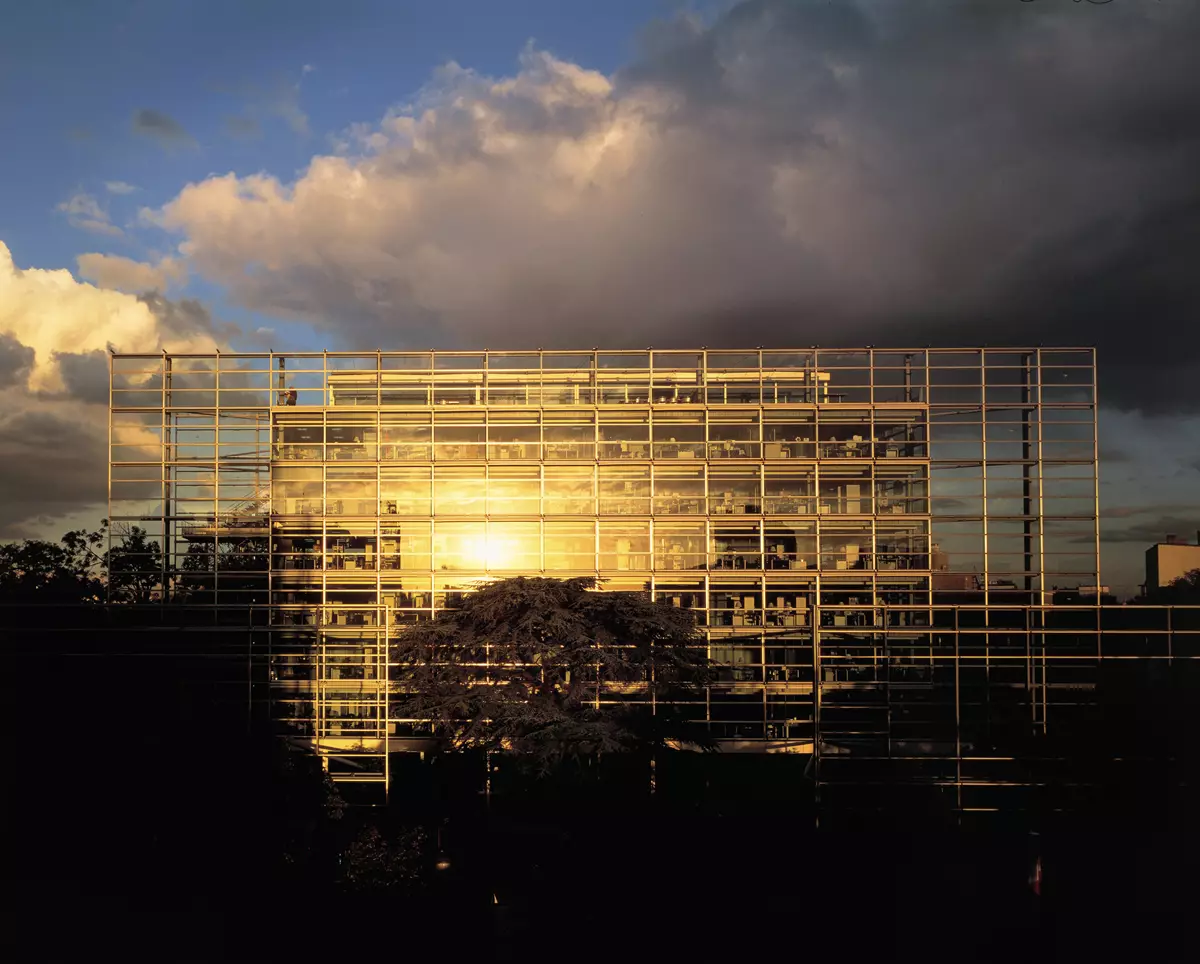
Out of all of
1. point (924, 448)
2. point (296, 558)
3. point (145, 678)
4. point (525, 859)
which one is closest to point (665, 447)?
point (924, 448)

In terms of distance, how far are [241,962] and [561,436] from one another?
23314 mm

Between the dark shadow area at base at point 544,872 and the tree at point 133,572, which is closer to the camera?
the dark shadow area at base at point 544,872

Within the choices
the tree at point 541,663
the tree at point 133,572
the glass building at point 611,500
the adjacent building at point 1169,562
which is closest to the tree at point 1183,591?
the adjacent building at point 1169,562

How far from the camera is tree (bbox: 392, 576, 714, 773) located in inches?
634

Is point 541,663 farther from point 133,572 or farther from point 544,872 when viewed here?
point 133,572

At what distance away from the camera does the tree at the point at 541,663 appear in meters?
16.1

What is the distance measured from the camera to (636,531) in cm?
3253

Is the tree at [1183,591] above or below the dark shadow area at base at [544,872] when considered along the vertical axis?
above

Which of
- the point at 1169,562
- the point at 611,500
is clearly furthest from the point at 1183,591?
the point at 611,500

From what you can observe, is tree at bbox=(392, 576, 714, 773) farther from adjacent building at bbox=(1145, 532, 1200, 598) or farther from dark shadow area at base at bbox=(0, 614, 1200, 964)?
adjacent building at bbox=(1145, 532, 1200, 598)

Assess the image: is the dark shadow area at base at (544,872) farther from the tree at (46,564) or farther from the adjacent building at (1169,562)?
the adjacent building at (1169,562)

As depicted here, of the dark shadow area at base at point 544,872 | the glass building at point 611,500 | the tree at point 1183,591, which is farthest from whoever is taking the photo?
the tree at point 1183,591

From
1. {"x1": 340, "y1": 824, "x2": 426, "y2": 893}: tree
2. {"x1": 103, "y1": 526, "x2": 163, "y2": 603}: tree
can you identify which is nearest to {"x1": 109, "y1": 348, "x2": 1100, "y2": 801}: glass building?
{"x1": 103, "y1": 526, "x2": 163, "y2": 603}: tree

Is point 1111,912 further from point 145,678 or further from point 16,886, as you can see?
point 145,678
